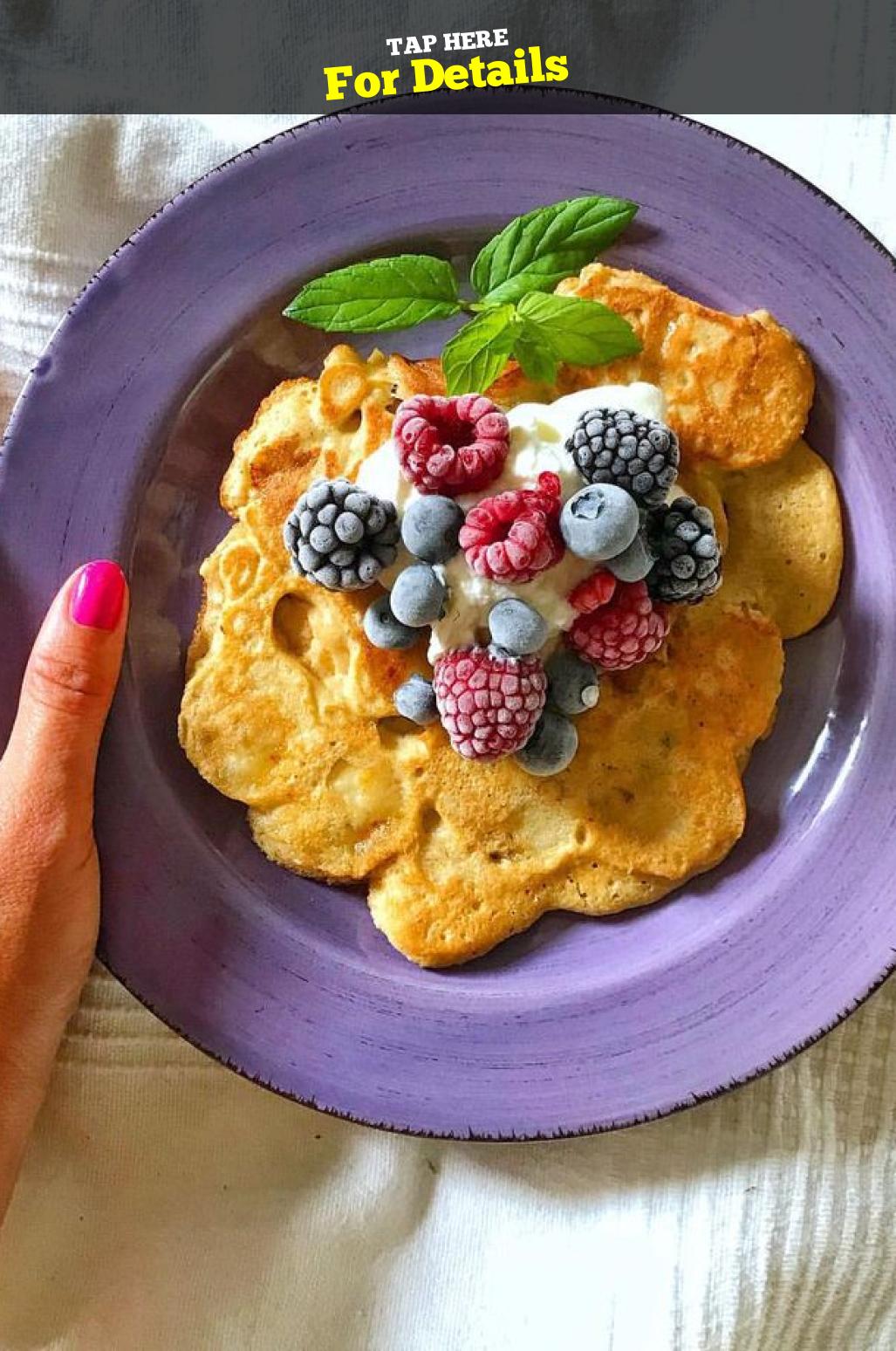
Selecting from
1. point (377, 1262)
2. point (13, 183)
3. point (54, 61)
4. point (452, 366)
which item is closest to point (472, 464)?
point (452, 366)

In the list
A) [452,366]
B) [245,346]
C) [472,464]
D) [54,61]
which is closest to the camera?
[472,464]

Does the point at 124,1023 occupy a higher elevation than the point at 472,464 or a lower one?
lower

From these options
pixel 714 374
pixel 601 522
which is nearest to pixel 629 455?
pixel 601 522

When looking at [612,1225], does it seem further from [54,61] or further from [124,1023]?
[54,61]

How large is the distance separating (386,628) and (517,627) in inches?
8.3

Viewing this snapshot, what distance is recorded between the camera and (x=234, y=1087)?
214cm

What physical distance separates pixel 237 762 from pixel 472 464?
23.8 inches

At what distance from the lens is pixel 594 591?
5.67 ft

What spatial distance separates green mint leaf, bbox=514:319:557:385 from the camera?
1882mm

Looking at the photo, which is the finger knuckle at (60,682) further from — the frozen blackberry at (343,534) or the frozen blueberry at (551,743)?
the frozen blueberry at (551,743)

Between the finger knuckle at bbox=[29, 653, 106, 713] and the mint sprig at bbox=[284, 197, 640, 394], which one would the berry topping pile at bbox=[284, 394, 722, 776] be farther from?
the finger knuckle at bbox=[29, 653, 106, 713]

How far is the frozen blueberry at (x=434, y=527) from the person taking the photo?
1719mm

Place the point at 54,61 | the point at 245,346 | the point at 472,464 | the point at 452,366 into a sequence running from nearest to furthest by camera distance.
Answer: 1. the point at 472,464
2. the point at 452,366
3. the point at 245,346
4. the point at 54,61

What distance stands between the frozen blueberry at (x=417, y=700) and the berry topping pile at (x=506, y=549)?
57mm
